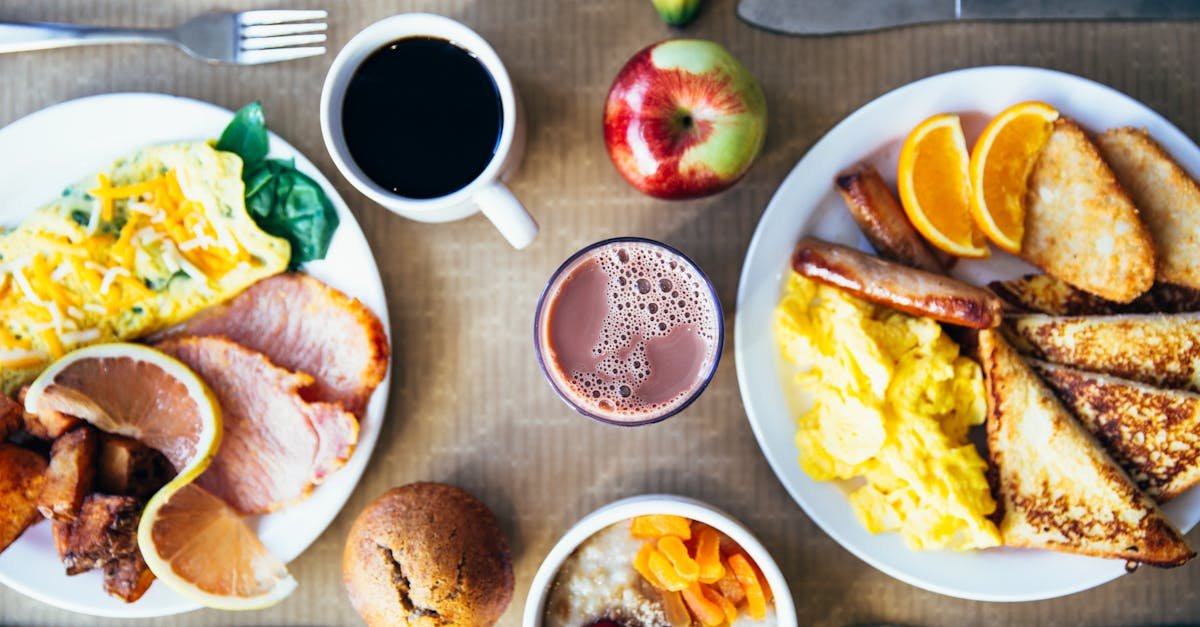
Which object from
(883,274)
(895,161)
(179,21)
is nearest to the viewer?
(883,274)

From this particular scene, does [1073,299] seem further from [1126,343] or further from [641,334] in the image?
[641,334]

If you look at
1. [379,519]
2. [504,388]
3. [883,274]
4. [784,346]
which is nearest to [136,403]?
[379,519]

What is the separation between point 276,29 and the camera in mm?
1485

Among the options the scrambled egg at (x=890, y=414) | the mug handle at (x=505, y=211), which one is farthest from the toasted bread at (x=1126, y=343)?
the mug handle at (x=505, y=211)

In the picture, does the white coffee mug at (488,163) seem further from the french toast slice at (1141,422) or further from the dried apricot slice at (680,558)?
the french toast slice at (1141,422)

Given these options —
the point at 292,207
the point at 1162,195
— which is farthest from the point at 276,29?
the point at 1162,195

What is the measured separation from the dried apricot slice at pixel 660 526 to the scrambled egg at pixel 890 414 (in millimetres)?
220

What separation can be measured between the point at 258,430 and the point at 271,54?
61 centimetres

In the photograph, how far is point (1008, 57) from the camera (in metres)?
1.46

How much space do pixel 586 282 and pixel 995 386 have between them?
626 mm

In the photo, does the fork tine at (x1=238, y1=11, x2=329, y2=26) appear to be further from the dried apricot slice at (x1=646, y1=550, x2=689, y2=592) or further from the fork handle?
the dried apricot slice at (x1=646, y1=550, x2=689, y2=592)

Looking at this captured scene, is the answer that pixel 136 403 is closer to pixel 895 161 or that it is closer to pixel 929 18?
pixel 895 161

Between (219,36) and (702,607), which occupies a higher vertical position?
(219,36)

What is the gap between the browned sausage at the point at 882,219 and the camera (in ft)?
Answer: 4.38
